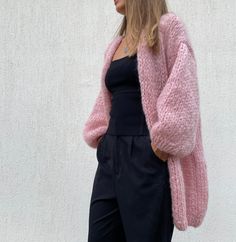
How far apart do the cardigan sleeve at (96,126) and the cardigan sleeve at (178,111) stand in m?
0.38

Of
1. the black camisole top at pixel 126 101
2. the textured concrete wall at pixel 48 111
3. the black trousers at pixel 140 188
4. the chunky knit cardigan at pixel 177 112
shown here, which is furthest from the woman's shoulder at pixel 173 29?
the textured concrete wall at pixel 48 111

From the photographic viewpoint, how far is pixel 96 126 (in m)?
1.72

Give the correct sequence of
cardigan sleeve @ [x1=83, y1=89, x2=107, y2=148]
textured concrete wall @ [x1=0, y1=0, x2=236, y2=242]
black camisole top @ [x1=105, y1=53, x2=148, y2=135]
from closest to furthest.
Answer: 1. black camisole top @ [x1=105, y1=53, x2=148, y2=135]
2. cardigan sleeve @ [x1=83, y1=89, x2=107, y2=148]
3. textured concrete wall @ [x1=0, y1=0, x2=236, y2=242]

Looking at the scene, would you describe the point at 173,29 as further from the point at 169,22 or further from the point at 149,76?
the point at 149,76

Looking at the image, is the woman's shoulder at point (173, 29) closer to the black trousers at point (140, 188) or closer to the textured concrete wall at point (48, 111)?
the black trousers at point (140, 188)

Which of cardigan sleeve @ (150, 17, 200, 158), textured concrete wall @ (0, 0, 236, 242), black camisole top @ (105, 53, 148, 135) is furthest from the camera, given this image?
textured concrete wall @ (0, 0, 236, 242)

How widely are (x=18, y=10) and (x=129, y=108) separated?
1.40 metres

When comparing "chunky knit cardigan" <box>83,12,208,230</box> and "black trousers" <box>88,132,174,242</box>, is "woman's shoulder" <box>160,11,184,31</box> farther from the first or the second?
"black trousers" <box>88,132,174,242</box>

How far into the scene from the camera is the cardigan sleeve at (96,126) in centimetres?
167

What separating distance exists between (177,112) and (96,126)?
49 centimetres

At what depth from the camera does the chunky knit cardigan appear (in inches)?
51.9

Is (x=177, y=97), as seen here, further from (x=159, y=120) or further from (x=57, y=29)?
(x=57, y=29)

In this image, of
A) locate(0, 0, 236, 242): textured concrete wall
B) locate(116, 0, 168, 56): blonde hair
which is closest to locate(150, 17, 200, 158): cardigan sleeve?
locate(116, 0, 168, 56): blonde hair

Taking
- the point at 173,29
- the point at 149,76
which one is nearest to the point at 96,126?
the point at 149,76
